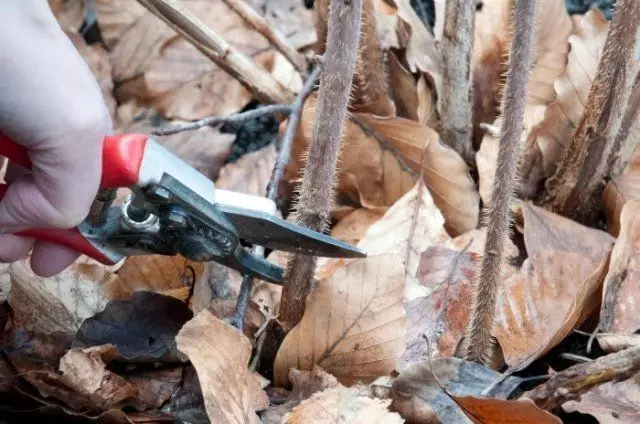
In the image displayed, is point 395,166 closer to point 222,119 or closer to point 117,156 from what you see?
point 222,119

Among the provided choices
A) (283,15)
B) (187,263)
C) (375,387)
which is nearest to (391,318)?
→ (375,387)

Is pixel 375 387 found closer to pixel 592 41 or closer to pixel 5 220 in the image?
pixel 5 220

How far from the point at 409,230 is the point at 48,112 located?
30.1 inches

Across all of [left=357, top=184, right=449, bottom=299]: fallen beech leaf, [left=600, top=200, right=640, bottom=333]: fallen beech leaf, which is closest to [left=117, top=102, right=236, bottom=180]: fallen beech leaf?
[left=357, top=184, right=449, bottom=299]: fallen beech leaf

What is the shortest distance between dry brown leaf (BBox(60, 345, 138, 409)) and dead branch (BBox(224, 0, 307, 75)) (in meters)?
0.87

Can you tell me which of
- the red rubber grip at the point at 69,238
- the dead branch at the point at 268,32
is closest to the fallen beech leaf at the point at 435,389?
the red rubber grip at the point at 69,238

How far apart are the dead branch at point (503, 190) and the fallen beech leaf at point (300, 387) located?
225 mm

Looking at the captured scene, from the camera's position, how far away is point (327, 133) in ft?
3.89

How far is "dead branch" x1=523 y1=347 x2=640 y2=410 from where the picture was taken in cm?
121

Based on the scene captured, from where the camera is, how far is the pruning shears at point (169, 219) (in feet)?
3.55

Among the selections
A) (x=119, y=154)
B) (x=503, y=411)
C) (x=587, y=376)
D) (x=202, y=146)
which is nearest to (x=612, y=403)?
(x=587, y=376)

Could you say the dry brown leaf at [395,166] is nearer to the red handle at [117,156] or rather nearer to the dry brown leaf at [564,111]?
the dry brown leaf at [564,111]

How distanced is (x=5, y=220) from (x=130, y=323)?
12.0 inches

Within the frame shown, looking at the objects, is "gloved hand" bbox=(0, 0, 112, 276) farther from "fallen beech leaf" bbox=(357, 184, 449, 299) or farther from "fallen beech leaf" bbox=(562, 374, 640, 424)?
"fallen beech leaf" bbox=(562, 374, 640, 424)
